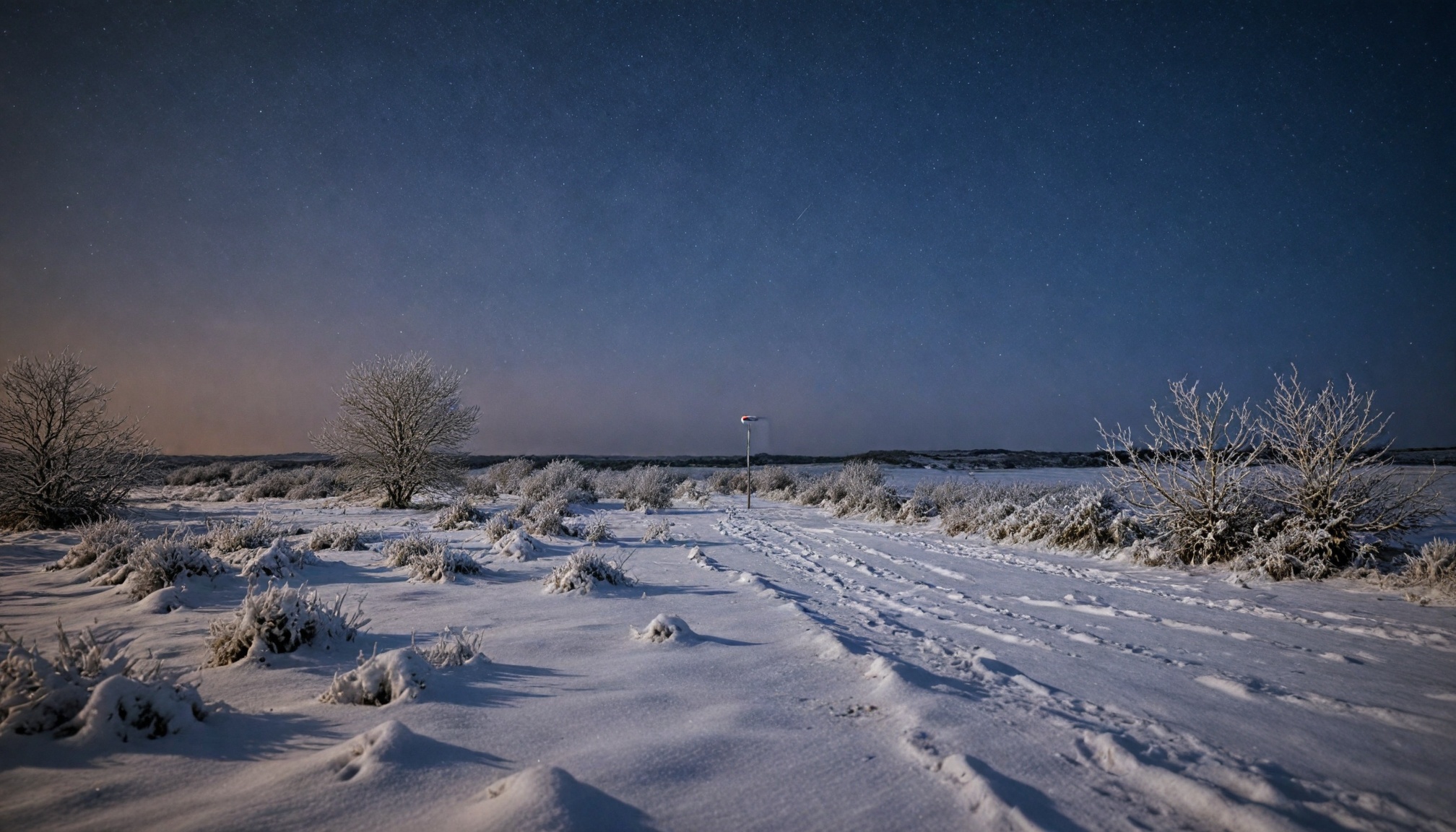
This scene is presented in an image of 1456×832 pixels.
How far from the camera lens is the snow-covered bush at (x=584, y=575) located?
5.62 m

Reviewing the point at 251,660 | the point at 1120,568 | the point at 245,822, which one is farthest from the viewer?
the point at 1120,568

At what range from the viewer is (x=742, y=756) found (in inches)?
86.5

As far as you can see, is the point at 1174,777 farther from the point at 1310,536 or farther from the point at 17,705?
the point at 1310,536

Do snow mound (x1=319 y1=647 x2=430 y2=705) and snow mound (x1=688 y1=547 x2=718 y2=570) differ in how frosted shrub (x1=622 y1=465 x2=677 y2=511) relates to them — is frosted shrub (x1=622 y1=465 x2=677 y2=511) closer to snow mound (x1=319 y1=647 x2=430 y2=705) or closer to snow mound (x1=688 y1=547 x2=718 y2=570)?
snow mound (x1=688 y1=547 x2=718 y2=570)

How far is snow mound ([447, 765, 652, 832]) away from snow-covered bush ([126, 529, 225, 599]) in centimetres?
508

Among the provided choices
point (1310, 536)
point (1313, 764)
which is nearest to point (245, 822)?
point (1313, 764)

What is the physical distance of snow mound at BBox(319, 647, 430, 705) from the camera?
2664 mm

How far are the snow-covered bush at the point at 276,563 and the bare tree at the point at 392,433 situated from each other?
10329 millimetres

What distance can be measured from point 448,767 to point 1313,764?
337 centimetres

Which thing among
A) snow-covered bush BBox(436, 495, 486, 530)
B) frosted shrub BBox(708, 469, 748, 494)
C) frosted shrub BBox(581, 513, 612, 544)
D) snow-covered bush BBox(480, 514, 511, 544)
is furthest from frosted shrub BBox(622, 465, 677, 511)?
snow-covered bush BBox(480, 514, 511, 544)

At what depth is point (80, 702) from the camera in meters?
2.19

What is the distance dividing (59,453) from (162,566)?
28.2 ft

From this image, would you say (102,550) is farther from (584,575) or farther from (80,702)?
(80,702)

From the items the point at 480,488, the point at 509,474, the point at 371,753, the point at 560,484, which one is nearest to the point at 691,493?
the point at 560,484
